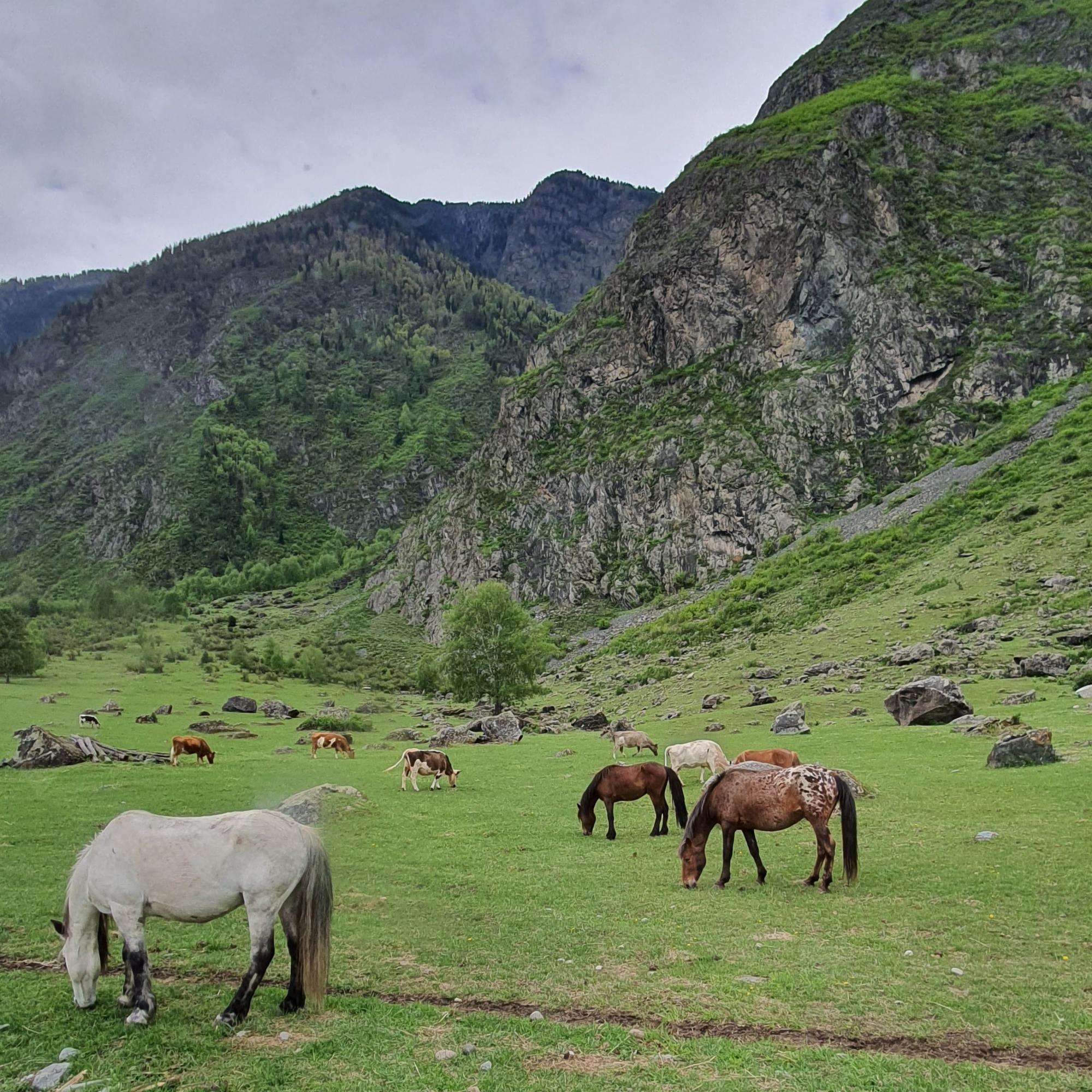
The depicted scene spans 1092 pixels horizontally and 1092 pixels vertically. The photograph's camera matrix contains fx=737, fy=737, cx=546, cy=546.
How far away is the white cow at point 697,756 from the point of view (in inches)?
946

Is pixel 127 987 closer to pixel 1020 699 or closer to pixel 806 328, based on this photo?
pixel 1020 699

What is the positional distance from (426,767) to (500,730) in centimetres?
1742

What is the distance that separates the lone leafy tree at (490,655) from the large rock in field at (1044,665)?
3670 cm

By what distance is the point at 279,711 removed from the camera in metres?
57.9

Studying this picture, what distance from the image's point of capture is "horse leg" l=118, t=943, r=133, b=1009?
838 cm

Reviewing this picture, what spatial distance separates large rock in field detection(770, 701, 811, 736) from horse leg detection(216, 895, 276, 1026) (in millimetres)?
28024

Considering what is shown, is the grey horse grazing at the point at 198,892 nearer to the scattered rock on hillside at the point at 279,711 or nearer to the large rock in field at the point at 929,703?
the large rock in field at the point at 929,703

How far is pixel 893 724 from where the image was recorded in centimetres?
3181

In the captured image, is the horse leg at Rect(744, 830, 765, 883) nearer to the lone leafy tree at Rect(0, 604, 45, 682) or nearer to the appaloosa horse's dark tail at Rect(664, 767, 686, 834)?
the appaloosa horse's dark tail at Rect(664, 767, 686, 834)

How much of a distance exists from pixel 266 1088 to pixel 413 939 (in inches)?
192

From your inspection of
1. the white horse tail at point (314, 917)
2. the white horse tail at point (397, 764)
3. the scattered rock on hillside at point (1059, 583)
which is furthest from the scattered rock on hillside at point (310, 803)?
the scattered rock on hillside at point (1059, 583)

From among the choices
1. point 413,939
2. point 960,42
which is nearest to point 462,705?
point 413,939

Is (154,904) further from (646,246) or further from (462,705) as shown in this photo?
(646,246)

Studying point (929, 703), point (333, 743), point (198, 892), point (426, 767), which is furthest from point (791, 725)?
point (198, 892)
